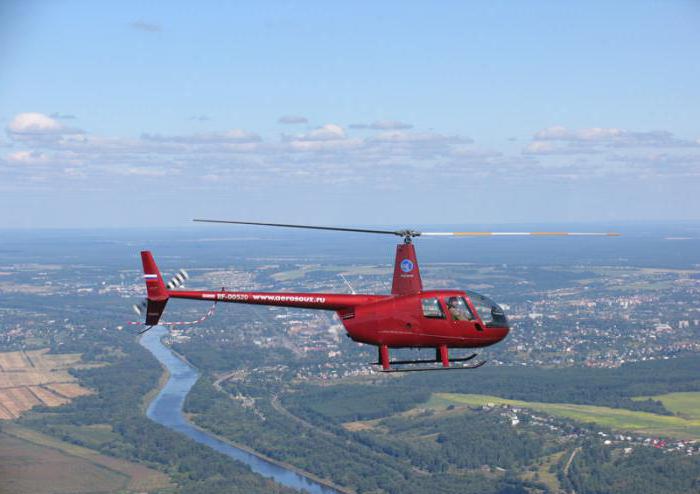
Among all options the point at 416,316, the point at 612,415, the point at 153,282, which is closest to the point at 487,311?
the point at 416,316

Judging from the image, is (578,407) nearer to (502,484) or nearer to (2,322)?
(502,484)

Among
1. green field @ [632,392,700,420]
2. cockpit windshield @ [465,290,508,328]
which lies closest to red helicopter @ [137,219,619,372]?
cockpit windshield @ [465,290,508,328]

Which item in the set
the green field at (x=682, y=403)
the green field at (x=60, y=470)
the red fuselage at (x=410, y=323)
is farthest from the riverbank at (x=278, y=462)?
the red fuselage at (x=410, y=323)

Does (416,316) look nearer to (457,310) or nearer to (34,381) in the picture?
(457,310)

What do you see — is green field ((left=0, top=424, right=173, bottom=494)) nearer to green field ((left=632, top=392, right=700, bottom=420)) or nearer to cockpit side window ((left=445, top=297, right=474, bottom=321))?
green field ((left=632, top=392, right=700, bottom=420))

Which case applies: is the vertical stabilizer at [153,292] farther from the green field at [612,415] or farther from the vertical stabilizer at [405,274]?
the green field at [612,415]

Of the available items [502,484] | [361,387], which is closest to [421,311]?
[502,484]
